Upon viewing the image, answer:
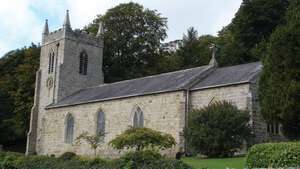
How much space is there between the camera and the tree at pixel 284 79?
23.9 metres

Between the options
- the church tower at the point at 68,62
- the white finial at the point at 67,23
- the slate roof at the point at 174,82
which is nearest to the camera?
the slate roof at the point at 174,82

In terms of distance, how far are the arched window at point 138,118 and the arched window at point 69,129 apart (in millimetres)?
9175

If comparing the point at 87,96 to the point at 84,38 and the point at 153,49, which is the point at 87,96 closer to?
the point at 84,38

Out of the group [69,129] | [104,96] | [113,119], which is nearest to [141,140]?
[113,119]

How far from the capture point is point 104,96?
41.3 meters

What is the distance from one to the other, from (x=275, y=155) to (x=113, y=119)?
23.2m

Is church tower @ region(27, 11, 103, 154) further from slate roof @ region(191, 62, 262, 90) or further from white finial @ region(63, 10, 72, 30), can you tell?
slate roof @ region(191, 62, 262, 90)

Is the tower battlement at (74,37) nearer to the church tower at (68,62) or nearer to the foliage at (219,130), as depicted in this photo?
the church tower at (68,62)

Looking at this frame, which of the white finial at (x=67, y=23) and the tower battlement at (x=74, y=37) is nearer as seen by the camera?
the white finial at (x=67, y=23)

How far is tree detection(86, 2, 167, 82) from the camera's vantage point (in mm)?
60719

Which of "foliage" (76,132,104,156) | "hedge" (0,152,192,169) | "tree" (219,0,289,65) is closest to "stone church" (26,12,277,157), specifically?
"foliage" (76,132,104,156)

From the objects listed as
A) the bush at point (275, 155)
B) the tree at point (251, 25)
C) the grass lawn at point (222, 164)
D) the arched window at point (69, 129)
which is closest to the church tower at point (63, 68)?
the arched window at point (69, 129)

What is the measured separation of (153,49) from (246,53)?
16.4 meters

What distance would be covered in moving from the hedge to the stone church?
1238 centimetres
